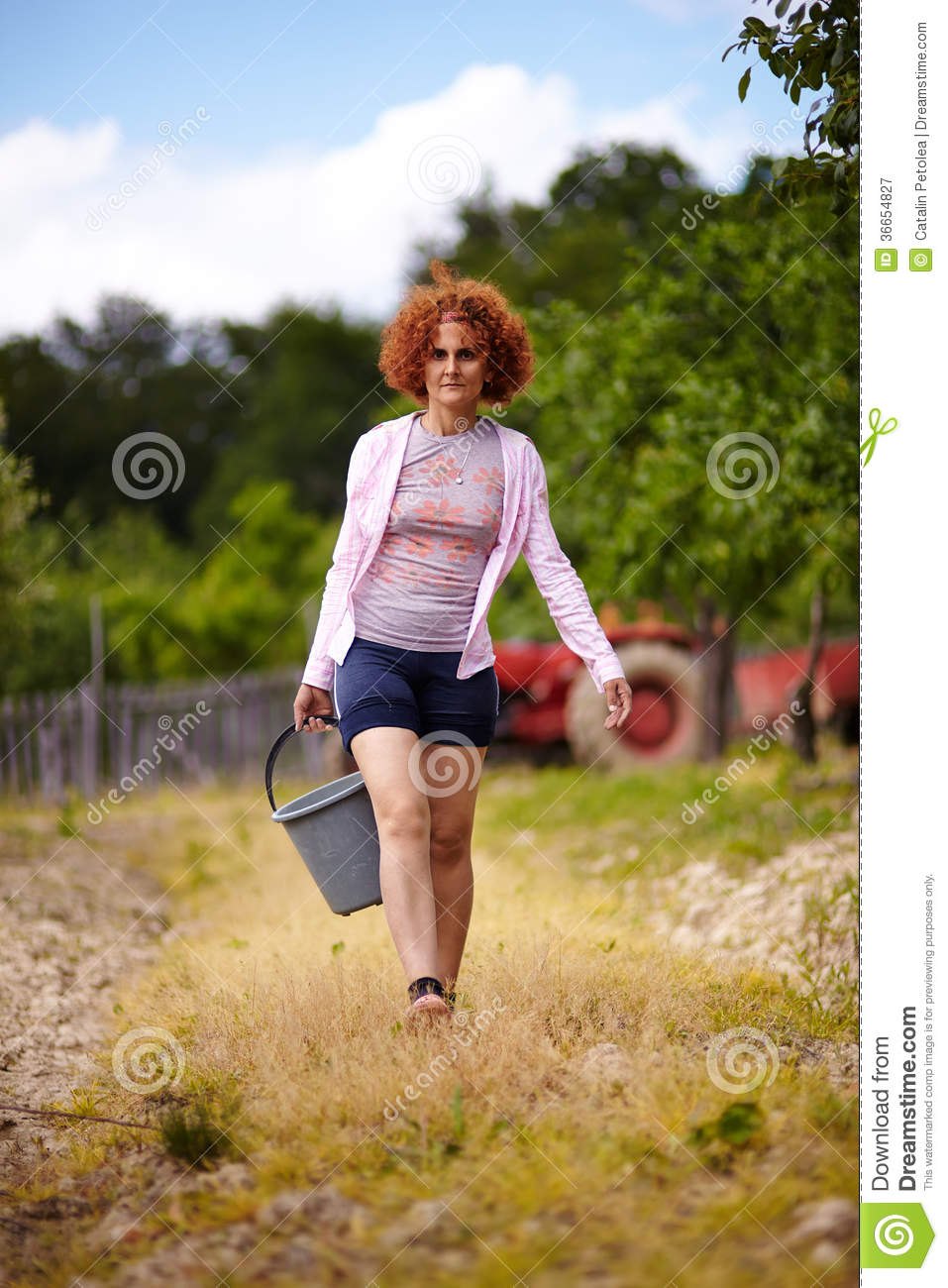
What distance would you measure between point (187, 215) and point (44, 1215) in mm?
7773

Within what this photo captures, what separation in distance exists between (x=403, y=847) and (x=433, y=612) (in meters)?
0.61

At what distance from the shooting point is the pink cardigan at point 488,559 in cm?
340

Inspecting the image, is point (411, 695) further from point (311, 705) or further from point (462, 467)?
point (462, 467)

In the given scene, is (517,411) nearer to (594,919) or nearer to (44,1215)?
(594,919)

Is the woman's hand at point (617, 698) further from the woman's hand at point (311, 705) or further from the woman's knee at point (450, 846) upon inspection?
the woman's hand at point (311, 705)

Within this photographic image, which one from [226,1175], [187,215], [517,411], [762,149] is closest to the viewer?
[226,1175]

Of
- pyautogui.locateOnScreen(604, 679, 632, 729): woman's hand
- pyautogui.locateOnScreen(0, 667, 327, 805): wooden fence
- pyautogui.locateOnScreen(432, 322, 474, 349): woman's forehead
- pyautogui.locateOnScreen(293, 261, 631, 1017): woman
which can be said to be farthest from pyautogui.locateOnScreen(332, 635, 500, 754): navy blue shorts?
pyautogui.locateOnScreen(0, 667, 327, 805): wooden fence

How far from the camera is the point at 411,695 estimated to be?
11.1 ft
